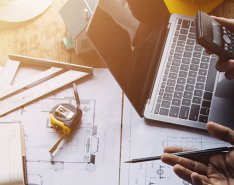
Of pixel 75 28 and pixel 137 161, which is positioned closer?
pixel 137 161

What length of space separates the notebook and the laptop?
0.79ft

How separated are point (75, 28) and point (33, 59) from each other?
0.12 meters

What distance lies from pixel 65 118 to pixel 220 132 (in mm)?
311

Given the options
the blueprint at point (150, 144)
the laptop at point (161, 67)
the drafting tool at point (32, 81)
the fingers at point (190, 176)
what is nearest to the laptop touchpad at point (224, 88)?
the laptop at point (161, 67)

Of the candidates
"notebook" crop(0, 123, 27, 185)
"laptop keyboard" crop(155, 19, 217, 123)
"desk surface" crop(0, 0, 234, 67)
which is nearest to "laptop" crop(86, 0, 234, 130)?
"laptop keyboard" crop(155, 19, 217, 123)

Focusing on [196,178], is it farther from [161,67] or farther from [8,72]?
[8,72]

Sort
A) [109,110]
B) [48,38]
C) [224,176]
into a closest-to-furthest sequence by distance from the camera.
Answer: [224,176]
[109,110]
[48,38]

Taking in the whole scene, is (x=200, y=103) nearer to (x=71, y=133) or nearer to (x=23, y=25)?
(x=71, y=133)

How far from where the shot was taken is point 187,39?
1.04m

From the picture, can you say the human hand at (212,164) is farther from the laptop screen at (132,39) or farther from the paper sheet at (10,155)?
the paper sheet at (10,155)

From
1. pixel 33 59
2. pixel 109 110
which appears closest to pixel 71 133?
pixel 109 110

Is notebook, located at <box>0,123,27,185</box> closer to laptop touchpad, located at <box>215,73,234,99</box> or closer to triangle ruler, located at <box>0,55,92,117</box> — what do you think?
triangle ruler, located at <box>0,55,92,117</box>

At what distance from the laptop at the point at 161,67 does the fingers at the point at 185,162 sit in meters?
0.09

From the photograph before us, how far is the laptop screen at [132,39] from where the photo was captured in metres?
0.86
